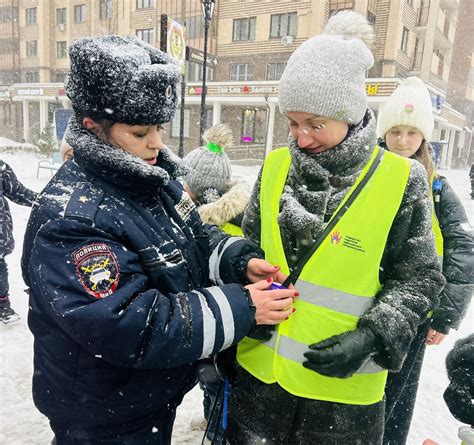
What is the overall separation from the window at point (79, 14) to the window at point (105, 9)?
6.14ft

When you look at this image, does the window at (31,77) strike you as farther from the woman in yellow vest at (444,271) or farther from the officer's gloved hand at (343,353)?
the officer's gloved hand at (343,353)

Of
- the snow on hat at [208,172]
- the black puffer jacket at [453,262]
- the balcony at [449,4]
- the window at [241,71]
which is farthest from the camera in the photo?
the balcony at [449,4]

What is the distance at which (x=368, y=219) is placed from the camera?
148 cm

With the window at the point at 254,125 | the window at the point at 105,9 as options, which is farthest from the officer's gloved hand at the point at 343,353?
the window at the point at 105,9

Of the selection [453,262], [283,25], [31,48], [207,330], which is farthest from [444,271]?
[31,48]

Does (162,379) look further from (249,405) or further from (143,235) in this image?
(143,235)

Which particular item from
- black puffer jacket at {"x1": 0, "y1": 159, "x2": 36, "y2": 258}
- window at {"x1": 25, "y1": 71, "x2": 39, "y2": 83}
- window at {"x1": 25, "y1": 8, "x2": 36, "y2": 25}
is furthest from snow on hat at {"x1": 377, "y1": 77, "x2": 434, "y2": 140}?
window at {"x1": 25, "y1": 8, "x2": 36, "y2": 25}

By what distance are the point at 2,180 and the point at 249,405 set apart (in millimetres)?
3707

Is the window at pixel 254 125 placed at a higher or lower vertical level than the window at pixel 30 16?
lower

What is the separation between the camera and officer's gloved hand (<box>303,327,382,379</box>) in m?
1.44

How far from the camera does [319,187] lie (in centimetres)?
160

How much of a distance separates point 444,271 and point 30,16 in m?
42.4

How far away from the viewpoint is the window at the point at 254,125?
2773 centimetres

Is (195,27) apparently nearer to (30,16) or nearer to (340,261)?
(30,16)
